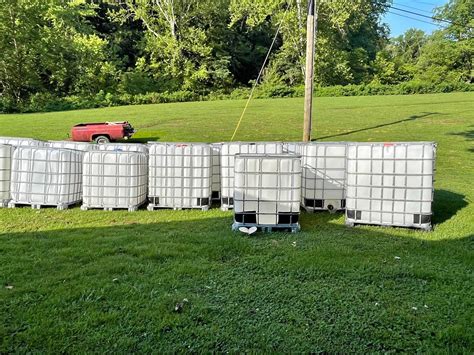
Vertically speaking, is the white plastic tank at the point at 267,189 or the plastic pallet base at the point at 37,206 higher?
the white plastic tank at the point at 267,189

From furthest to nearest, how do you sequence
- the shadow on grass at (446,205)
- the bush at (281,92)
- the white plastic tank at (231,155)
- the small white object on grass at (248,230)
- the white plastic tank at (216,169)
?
the bush at (281,92) → the white plastic tank at (216,169) → the white plastic tank at (231,155) → the shadow on grass at (446,205) → the small white object on grass at (248,230)

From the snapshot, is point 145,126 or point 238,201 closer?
point 238,201

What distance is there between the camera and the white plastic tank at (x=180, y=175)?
23.7 feet

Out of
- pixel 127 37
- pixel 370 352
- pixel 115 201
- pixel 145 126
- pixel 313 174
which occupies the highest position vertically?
pixel 127 37

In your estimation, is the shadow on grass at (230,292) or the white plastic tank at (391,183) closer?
the shadow on grass at (230,292)

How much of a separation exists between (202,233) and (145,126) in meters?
15.9

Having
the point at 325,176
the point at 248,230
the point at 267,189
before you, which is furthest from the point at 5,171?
the point at 325,176

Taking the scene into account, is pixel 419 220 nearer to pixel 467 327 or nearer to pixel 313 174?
pixel 313 174

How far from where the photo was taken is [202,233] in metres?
5.80

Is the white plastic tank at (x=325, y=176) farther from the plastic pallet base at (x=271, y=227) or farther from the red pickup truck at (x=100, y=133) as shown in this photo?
the red pickup truck at (x=100, y=133)

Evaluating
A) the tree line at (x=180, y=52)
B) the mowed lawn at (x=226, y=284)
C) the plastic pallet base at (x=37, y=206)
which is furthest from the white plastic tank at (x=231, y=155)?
the tree line at (x=180, y=52)

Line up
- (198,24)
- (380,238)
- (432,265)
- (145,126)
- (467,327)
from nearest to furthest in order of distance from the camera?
(467,327)
(432,265)
(380,238)
(145,126)
(198,24)

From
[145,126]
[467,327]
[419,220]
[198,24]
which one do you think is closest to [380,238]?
[419,220]

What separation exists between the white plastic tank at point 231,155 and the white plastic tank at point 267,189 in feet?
4.72
